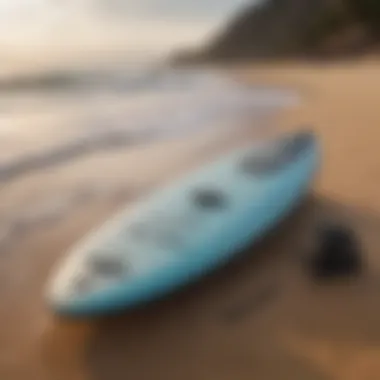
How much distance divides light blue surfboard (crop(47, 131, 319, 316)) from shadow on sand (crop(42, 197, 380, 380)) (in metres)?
0.06

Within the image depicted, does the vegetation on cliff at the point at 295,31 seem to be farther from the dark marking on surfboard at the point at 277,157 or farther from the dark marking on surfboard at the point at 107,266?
the dark marking on surfboard at the point at 107,266

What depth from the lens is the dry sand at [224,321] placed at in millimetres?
1474

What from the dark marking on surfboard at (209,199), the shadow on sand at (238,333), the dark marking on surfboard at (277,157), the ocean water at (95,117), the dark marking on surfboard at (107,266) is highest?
the ocean water at (95,117)

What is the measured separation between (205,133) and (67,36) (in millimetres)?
5628

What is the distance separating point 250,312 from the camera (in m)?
1.66

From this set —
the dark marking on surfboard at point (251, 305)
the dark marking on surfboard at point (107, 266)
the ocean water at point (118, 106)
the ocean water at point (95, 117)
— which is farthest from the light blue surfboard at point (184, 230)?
the ocean water at point (118, 106)

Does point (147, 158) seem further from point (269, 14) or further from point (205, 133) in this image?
point (269, 14)

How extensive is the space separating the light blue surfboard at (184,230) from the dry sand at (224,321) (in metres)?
0.06

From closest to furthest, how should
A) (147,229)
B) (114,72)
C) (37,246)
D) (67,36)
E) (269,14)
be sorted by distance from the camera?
(147,229), (37,246), (114,72), (67,36), (269,14)

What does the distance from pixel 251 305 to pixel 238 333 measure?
12 cm

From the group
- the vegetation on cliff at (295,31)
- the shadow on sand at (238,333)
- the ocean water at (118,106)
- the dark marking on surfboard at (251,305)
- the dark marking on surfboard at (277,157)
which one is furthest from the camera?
the vegetation on cliff at (295,31)

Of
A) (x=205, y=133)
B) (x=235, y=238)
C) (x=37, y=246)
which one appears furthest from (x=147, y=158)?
(x=235, y=238)

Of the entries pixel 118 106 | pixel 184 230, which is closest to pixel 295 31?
pixel 118 106

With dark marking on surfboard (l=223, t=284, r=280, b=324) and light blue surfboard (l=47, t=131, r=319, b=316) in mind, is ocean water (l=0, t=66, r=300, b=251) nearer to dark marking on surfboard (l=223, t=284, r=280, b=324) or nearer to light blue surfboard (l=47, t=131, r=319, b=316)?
light blue surfboard (l=47, t=131, r=319, b=316)
